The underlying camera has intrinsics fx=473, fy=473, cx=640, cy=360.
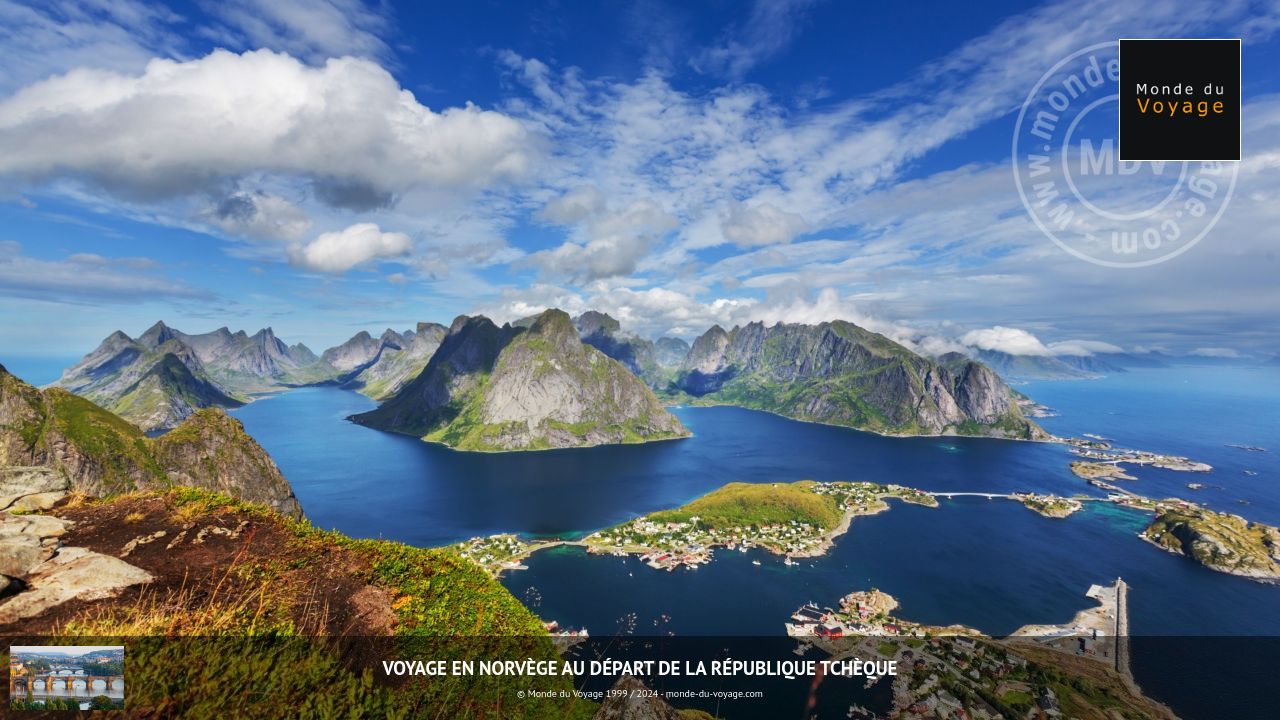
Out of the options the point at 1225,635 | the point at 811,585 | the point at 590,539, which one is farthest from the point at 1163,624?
the point at 590,539

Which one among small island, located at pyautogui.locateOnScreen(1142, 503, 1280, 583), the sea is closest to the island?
the sea

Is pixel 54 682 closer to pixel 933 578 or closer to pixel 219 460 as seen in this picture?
pixel 219 460

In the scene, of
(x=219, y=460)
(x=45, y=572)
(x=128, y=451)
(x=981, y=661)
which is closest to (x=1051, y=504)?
(x=981, y=661)

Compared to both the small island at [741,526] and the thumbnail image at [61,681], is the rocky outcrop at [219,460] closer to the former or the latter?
the small island at [741,526]

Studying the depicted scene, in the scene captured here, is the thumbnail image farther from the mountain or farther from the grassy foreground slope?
the mountain

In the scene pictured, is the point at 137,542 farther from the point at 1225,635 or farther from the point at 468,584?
the point at 1225,635

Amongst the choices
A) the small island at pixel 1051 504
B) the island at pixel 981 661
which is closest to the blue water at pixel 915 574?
the small island at pixel 1051 504

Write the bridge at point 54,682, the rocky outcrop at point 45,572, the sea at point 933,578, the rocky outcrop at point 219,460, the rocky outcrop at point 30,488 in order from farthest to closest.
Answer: the rocky outcrop at point 219,460 → the sea at point 933,578 → the rocky outcrop at point 30,488 → the rocky outcrop at point 45,572 → the bridge at point 54,682
